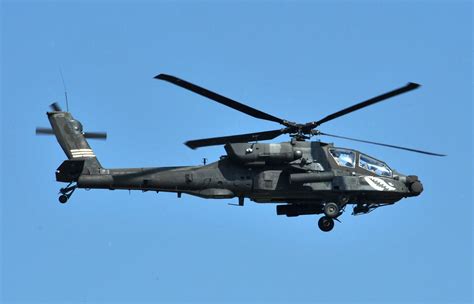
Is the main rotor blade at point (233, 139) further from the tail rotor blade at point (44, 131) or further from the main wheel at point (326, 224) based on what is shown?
the tail rotor blade at point (44, 131)

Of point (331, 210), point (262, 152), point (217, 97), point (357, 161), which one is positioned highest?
point (217, 97)

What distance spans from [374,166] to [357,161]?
63cm

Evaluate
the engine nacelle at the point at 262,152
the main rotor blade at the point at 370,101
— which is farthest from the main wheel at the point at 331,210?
the main rotor blade at the point at 370,101

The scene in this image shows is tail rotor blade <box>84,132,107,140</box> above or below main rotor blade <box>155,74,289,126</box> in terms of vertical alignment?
below

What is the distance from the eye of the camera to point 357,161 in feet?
83.4

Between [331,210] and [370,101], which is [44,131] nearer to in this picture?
[331,210]

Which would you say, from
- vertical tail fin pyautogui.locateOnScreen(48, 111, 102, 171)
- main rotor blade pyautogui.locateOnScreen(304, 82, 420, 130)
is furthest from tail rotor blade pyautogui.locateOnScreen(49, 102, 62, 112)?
main rotor blade pyautogui.locateOnScreen(304, 82, 420, 130)

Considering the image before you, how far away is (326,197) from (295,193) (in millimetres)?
1082

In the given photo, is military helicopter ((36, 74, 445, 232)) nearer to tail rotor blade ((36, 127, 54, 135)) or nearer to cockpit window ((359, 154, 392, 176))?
cockpit window ((359, 154, 392, 176))

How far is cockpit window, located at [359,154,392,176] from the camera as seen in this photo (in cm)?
2541

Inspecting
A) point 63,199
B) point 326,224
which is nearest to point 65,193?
point 63,199

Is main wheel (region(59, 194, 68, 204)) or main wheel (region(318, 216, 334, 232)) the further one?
main wheel (region(318, 216, 334, 232))

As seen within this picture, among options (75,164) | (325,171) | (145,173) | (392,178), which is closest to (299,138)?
(325,171)

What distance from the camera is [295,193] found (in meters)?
25.0
